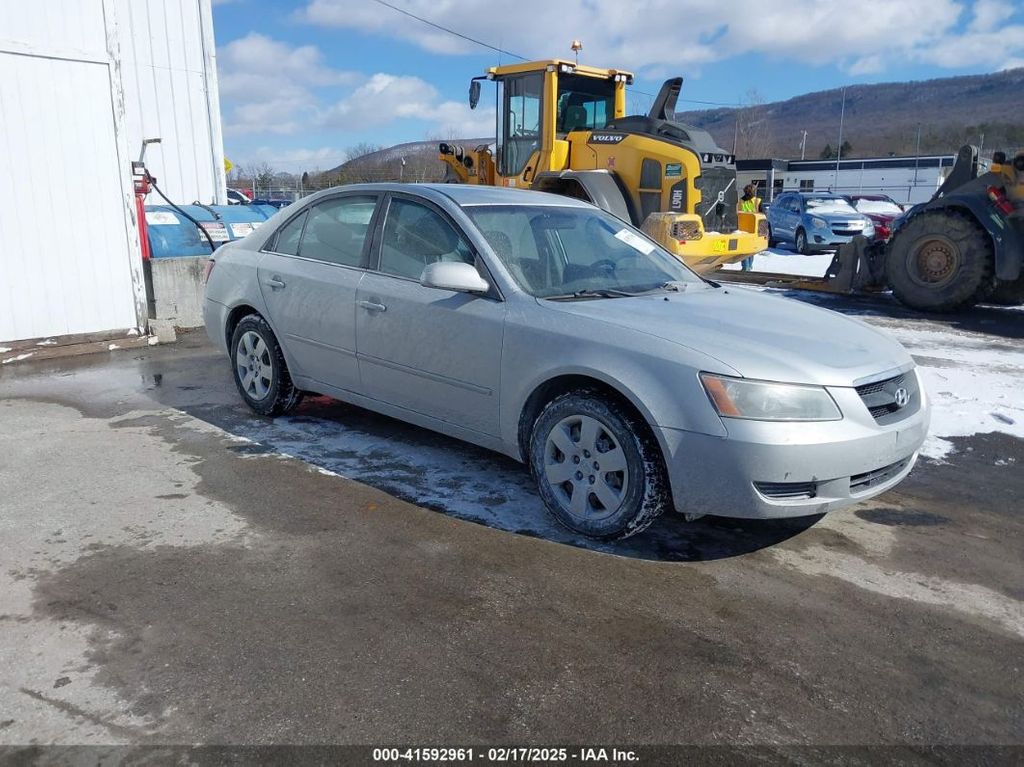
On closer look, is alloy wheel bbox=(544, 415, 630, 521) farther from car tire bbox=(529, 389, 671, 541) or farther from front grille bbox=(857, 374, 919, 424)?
front grille bbox=(857, 374, 919, 424)

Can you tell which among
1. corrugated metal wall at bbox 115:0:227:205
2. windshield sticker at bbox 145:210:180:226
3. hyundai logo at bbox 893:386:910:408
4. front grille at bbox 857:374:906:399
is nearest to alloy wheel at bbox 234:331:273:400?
front grille at bbox 857:374:906:399

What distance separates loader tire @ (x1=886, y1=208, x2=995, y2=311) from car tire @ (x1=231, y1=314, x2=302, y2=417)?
8417mm

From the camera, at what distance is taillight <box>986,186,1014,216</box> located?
9.77 metres

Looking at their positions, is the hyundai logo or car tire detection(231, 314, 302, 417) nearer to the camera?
the hyundai logo

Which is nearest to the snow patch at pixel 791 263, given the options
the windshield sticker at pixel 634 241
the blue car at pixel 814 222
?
the blue car at pixel 814 222

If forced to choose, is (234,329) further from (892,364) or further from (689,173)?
(689,173)

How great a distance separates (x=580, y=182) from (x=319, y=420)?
6382 mm

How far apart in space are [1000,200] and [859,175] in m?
45.2

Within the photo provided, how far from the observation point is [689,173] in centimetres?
1090

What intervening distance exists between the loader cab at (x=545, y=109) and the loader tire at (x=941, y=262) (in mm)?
4583

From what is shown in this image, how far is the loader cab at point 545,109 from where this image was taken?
11.5 metres

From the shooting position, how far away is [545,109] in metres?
11.5

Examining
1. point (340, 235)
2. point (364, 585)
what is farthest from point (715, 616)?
point (340, 235)

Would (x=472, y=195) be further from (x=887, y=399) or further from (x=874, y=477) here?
(x=874, y=477)
